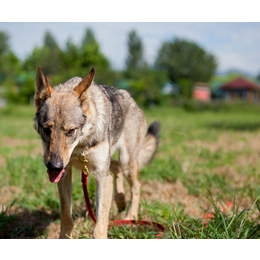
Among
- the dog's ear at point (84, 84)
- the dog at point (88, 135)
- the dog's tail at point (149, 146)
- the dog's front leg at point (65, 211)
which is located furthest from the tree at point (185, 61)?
the dog's ear at point (84, 84)

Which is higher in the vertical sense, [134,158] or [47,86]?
[47,86]

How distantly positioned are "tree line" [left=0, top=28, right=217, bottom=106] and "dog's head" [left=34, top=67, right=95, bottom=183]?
98cm

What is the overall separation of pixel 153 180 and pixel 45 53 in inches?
275

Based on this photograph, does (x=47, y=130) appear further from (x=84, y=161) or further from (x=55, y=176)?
(x=84, y=161)

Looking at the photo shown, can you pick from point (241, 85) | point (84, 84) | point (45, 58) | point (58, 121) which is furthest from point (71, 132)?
point (241, 85)

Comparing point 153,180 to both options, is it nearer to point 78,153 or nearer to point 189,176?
point 189,176

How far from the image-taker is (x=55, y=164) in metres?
2.22

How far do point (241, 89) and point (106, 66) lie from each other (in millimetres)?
33635

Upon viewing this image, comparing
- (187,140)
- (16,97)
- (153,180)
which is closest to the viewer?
(153,180)

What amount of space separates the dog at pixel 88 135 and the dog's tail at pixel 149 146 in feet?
1.65

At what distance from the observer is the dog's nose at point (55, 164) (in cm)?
222

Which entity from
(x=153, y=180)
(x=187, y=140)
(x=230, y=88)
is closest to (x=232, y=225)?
(x=153, y=180)

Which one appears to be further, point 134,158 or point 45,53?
point 45,53

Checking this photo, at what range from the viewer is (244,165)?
5.88 metres
